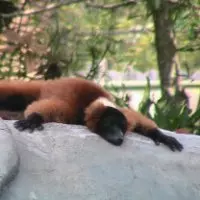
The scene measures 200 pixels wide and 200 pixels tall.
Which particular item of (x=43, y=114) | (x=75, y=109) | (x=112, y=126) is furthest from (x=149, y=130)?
(x=43, y=114)

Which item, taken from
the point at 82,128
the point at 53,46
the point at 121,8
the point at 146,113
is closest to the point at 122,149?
the point at 82,128

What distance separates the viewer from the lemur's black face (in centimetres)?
465

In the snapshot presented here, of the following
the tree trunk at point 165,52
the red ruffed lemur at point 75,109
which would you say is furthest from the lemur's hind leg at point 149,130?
the tree trunk at point 165,52

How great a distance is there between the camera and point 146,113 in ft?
24.9

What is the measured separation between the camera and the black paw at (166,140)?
16.1 ft

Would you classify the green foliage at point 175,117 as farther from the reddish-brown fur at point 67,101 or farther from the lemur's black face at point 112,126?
the lemur's black face at point 112,126

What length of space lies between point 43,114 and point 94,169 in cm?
77

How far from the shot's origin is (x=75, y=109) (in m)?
5.14

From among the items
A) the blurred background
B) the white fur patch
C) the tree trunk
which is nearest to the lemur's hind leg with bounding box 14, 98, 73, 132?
the white fur patch

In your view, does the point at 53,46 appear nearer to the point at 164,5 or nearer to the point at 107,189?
the point at 164,5

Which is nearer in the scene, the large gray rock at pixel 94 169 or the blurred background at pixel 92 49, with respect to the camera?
the large gray rock at pixel 94 169

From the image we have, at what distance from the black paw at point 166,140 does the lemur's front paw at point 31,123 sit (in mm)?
948

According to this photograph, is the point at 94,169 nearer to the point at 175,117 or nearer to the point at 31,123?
the point at 31,123

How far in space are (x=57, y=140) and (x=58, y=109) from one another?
63cm
